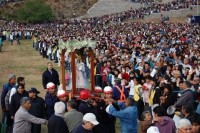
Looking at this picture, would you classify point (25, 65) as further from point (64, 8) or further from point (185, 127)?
point (64, 8)

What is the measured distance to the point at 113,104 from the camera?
36.9 feet

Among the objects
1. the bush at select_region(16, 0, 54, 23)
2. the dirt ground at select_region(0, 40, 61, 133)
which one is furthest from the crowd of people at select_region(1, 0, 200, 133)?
the bush at select_region(16, 0, 54, 23)

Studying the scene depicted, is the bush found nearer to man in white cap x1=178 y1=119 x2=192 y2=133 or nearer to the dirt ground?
the dirt ground

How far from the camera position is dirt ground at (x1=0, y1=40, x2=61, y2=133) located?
85.8ft

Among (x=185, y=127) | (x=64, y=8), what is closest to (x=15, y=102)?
(x=185, y=127)

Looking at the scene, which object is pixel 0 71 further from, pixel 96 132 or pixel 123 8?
pixel 123 8

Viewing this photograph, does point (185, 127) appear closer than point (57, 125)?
Yes

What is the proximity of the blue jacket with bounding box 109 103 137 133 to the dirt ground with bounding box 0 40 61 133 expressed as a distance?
1034 cm

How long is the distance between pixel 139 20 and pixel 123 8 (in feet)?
47.1

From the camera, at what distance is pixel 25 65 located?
1313 inches

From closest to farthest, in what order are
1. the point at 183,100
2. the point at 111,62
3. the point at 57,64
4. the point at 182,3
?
the point at 183,100 < the point at 111,62 < the point at 57,64 < the point at 182,3

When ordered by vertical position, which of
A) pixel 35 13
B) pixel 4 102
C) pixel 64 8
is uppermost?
pixel 64 8

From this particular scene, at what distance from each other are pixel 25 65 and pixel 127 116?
899 inches

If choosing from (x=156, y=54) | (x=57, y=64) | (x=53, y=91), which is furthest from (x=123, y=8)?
(x=53, y=91)
